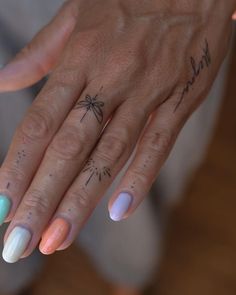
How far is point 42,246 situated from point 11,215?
48 mm

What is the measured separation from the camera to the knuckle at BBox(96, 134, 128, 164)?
0.64 m

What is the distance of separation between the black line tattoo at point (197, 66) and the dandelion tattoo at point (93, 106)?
0.10m

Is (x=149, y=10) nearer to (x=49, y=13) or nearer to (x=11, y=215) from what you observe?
(x=49, y=13)

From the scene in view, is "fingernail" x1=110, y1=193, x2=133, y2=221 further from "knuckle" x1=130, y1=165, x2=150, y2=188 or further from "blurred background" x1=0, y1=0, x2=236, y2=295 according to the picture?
"blurred background" x1=0, y1=0, x2=236, y2=295

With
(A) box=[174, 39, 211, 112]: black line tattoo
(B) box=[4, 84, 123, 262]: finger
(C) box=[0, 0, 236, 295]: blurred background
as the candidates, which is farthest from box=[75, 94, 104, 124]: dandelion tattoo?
(C) box=[0, 0, 236, 295]: blurred background

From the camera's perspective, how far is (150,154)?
66 centimetres

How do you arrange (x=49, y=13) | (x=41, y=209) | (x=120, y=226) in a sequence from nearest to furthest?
(x=41, y=209)
(x=49, y=13)
(x=120, y=226)

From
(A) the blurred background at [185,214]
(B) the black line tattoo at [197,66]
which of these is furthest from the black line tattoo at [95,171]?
(A) the blurred background at [185,214]

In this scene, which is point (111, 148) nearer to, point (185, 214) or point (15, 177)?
point (15, 177)

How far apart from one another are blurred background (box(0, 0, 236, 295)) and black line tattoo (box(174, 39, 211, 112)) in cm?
23

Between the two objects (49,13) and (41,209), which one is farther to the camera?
(49,13)

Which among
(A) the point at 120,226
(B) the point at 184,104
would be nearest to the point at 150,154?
(B) the point at 184,104

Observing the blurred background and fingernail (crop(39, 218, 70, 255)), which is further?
the blurred background

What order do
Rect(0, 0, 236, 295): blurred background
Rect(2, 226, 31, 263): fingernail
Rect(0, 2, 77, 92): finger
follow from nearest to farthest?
Rect(2, 226, 31, 263): fingernail → Rect(0, 2, 77, 92): finger → Rect(0, 0, 236, 295): blurred background
